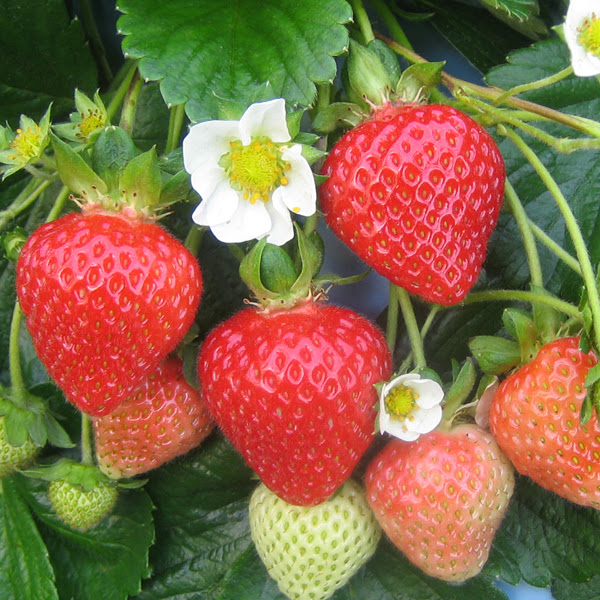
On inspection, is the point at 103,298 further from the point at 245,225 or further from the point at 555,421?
the point at 555,421

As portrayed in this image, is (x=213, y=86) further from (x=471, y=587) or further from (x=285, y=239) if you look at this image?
(x=471, y=587)

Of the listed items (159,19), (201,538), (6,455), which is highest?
(159,19)

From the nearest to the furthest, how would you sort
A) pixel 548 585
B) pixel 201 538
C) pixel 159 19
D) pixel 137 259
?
1. pixel 137 259
2. pixel 159 19
3. pixel 548 585
4. pixel 201 538

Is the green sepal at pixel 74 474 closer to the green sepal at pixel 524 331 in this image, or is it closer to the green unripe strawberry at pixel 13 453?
the green unripe strawberry at pixel 13 453

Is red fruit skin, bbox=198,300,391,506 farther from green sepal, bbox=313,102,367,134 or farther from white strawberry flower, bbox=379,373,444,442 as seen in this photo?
green sepal, bbox=313,102,367,134


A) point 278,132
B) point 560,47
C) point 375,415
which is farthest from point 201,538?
point 560,47

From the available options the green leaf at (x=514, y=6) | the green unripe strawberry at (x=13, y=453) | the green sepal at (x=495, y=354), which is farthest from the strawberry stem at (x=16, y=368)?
the green leaf at (x=514, y=6)

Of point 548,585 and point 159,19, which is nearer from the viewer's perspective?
point 159,19
